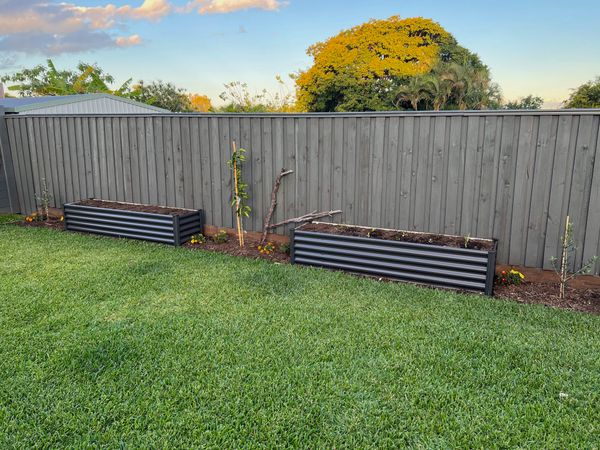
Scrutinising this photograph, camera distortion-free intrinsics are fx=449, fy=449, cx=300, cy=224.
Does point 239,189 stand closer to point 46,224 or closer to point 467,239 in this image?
point 467,239

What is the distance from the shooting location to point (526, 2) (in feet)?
77.0

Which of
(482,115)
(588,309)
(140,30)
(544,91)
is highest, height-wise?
(140,30)

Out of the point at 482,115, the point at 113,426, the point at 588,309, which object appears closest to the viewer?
the point at 113,426

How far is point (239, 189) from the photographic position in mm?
5863

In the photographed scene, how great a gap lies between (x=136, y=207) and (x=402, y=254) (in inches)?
162

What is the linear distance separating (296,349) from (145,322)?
1265 millimetres

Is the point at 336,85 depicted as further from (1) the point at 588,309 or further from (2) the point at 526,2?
(1) the point at 588,309

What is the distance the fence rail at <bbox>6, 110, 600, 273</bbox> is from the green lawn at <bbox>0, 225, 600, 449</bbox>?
1026 millimetres

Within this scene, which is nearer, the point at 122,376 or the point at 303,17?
the point at 122,376

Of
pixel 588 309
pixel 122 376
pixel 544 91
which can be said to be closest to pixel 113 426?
pixel 122 376

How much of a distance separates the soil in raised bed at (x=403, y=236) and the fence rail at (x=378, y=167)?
0.11 meters

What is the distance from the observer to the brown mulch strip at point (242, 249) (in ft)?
17.9

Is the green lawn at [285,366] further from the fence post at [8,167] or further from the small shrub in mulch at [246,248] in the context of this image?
the fence post at [8,167]

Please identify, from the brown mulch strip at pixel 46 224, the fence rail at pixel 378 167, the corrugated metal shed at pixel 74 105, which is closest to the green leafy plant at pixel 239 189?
the fence rail at pixel 378 167
